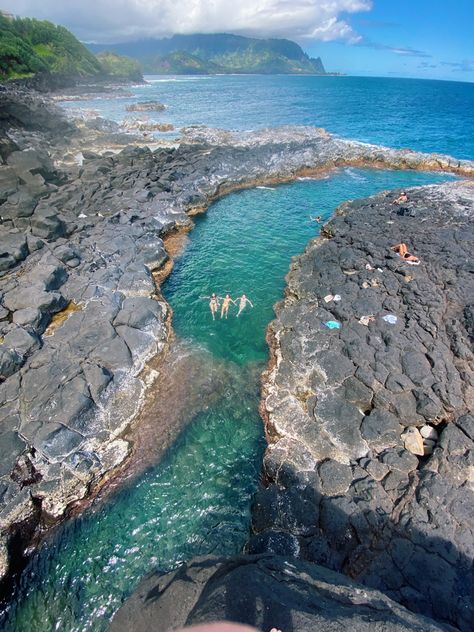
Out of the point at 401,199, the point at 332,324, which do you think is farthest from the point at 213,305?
the point at 401,199

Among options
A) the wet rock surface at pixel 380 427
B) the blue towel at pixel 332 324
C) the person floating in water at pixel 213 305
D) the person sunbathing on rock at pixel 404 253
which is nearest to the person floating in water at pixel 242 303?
the person floating in water at pixel 213 305

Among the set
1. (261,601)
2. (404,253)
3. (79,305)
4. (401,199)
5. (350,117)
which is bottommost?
(79,305)

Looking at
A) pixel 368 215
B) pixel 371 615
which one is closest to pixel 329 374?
pixel 371 615

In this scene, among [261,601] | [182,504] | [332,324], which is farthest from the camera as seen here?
[332,324]

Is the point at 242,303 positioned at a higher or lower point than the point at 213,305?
higher

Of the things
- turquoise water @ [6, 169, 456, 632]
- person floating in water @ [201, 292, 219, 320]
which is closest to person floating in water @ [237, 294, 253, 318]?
turquoise water @ [6, 169, 456, 632]

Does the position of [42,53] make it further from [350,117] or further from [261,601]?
[261,601]

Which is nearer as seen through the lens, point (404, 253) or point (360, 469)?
point (360, 469)

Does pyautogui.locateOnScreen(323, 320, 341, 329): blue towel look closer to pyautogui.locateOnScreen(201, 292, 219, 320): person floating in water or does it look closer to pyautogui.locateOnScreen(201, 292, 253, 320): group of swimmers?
pyautogui.locateOnScreen(201, 292, 253, 320): group of swimmers
